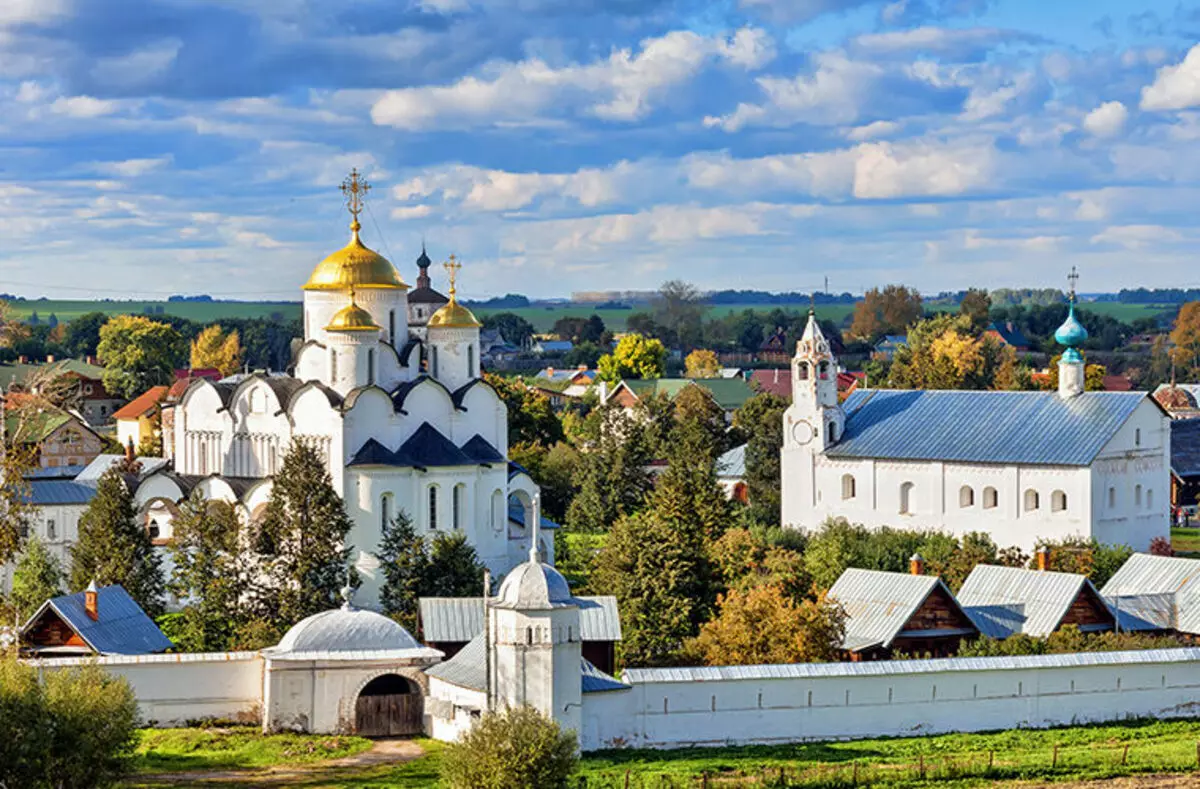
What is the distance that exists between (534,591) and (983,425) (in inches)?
949

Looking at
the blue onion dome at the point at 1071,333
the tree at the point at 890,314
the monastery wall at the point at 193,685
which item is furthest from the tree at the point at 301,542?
the tree at the point at 890,314

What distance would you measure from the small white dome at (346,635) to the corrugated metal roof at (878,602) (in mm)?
7335

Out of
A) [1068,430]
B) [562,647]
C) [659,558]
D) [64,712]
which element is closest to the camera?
[64,712]

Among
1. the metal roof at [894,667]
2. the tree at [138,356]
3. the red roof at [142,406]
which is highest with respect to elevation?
the tree at [138,356]

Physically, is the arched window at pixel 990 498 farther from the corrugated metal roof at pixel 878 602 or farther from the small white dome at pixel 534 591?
the small white dome at pixel 534 591

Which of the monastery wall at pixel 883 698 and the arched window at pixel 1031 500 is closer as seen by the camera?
the monastery wall at pixel 883 698

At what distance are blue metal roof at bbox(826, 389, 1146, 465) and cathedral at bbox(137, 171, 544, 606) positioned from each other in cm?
916

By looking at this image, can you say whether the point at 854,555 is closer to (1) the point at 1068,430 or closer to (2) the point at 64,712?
(1) the point at 1068,430

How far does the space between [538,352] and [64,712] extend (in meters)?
135

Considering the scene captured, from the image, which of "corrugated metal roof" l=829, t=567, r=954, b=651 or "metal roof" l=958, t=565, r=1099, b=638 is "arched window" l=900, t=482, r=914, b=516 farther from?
"corrugated metal roof" l=829, t=567, r=954, b=651

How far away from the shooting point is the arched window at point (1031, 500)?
45531 millimetres

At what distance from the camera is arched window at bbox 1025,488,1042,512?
45531mm

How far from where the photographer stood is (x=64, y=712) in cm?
2244

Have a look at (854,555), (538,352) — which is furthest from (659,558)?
(538,352)
